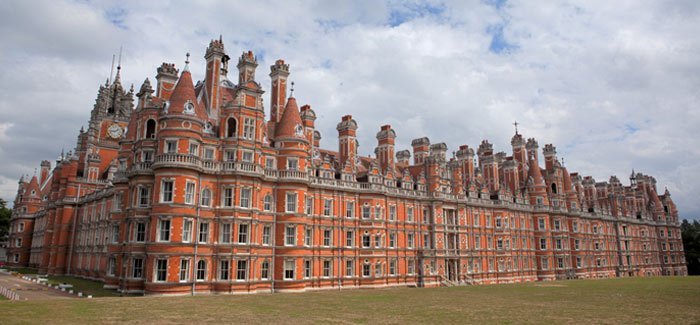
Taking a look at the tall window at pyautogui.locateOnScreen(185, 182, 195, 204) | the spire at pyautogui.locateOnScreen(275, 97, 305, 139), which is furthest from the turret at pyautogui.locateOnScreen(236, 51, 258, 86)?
the tall window at pyautogui.locateOnScreen(185, 182, 195, 204)

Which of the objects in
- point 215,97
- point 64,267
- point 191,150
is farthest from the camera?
point 64,267

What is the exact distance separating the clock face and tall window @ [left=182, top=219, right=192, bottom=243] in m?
41.0

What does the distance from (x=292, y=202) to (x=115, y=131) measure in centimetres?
4153

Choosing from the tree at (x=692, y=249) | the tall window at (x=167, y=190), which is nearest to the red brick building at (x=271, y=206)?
the tall window at (x=167, y=190)

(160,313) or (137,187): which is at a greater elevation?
(137,187)

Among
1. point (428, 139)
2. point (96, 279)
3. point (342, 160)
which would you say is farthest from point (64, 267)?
point (428, 139)

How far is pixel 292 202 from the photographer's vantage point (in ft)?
169

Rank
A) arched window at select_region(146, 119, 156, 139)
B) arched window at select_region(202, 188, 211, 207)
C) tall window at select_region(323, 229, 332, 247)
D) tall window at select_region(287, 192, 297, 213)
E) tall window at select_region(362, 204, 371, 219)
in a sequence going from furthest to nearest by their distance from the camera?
1. tall window at select_region(362, 204, 371, 219)
2. tall window at select_region(323, 229, 332, 247)
3. tall window at select_region(287, 192, 297, 213)
4. arched window at select_region(146, 119, 156, 139)
5. arched window at select_region(202, 188, 211, 207)

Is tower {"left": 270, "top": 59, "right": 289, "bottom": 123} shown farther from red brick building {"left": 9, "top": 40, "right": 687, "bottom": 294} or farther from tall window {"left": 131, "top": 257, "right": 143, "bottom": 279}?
tall window {"left": 131, "top": 257, "right": 143, "bottom": 279}

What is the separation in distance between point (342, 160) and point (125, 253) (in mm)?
27452

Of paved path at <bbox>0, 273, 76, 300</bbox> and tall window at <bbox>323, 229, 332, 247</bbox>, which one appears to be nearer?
paved path at <bbox>0, 273, 76, 300</bbox>

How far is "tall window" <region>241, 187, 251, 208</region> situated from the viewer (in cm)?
4766

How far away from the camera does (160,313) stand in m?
29.3

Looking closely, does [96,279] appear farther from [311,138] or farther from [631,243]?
[631,243]
